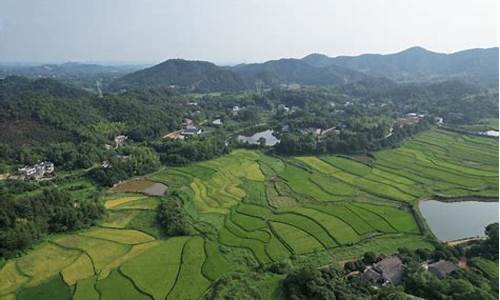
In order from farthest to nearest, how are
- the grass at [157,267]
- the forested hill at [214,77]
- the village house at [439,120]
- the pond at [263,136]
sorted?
the forested hill at [214,77], the village house at [439,120], the pond at [263,136], the grass at [157,267]


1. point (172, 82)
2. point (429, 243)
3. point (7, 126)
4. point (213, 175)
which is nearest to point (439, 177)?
point (429, 243)

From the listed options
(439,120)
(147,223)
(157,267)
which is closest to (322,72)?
(439,120)

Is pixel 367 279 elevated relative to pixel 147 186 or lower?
elevated

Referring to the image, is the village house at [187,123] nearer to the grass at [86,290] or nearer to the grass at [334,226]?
the grass at [334,226]

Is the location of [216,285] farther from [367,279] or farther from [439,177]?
[439,177]

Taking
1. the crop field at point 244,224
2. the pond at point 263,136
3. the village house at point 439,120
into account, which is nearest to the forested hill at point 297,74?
the pond at point 263,136

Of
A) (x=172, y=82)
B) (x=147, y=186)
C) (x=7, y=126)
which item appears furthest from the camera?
(x=172, y=82)
